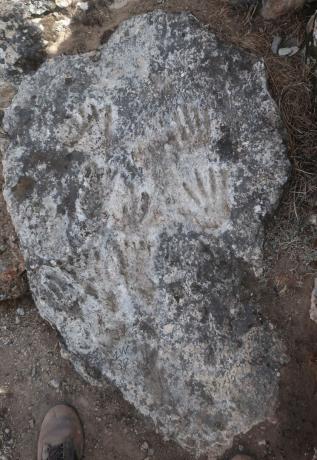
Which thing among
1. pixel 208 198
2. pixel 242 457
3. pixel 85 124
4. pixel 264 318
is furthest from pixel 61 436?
pixel 85 124

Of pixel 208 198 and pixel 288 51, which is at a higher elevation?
pixel 288 51

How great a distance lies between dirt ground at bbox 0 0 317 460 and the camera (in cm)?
245

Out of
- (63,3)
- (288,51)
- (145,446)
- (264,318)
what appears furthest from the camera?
(63,3)

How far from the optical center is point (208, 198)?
98.0 inches

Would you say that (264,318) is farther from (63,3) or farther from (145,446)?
(63,3)

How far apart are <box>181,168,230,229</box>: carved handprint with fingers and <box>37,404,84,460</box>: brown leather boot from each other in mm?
1621

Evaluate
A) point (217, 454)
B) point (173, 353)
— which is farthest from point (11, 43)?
point (217, 454)

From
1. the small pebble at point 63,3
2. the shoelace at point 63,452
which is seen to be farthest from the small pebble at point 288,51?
the shoelace at point 63,452

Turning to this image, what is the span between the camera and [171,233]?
2.51m

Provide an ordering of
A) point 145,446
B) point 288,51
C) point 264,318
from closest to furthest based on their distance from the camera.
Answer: point 264,318, point 288,51, point 145,446

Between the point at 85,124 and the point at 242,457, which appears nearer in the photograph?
the point at 242,457

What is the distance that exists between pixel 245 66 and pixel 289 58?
1.04ft

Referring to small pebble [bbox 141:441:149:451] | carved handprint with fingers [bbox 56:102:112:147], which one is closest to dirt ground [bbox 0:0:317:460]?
small pebble [bbox 141:441:149:451]

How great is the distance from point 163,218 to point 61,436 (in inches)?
64.7
